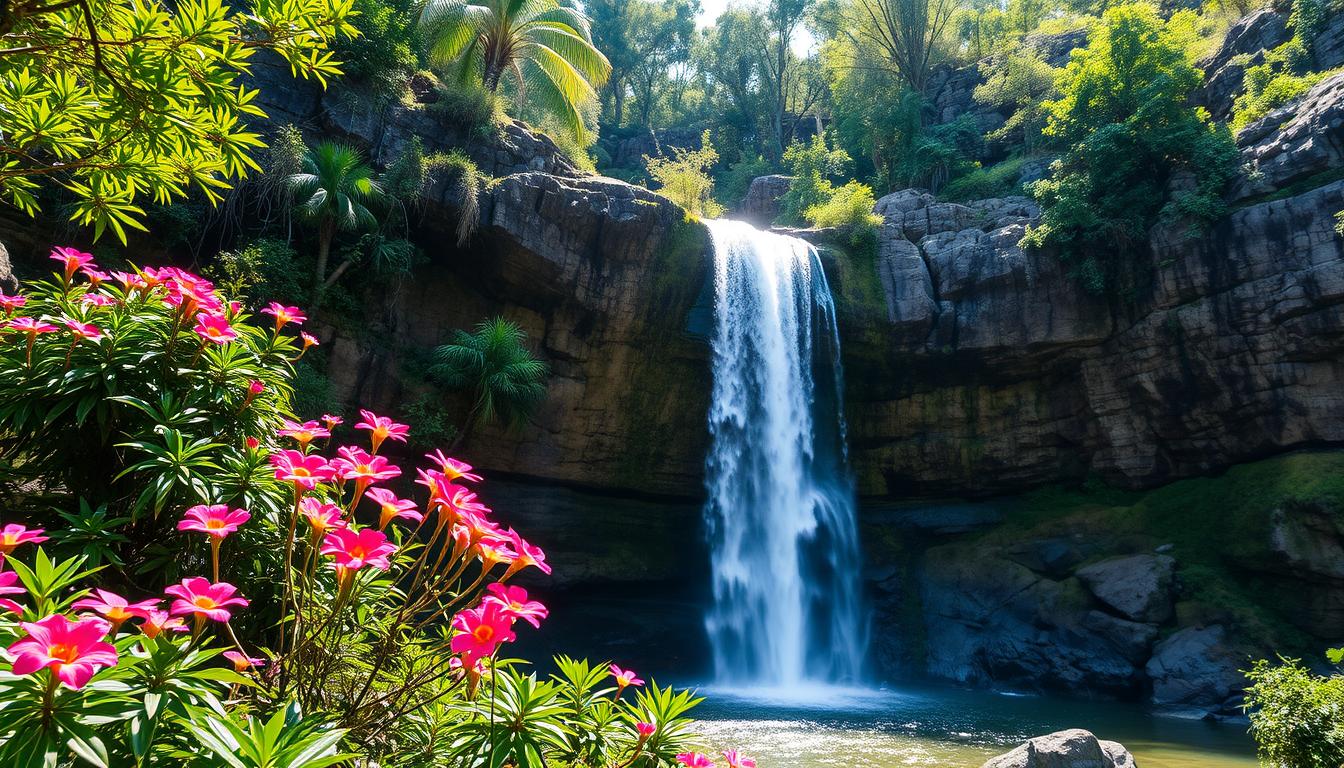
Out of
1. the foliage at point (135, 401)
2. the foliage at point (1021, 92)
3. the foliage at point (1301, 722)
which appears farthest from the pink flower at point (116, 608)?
the foliage at point (1021, 92)

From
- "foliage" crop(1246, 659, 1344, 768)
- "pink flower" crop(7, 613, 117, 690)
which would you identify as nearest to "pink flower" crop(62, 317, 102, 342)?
"pink flower" crop(7, 613, 117, 690)

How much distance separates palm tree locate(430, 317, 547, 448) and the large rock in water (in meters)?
9.28

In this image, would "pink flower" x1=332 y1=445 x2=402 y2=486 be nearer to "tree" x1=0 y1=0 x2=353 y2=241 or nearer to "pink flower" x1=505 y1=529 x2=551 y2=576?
"pink flower" x1=505 y1=529 x2=551 y2=576

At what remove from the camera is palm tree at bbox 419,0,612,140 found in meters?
15.1

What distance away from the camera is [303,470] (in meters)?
1.83

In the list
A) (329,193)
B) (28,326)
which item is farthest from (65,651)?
(329,193)

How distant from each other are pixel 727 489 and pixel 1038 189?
1011 cm

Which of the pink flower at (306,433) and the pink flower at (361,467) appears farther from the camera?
the pink flower at (306,433)

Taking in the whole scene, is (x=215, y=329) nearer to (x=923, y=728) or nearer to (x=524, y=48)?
(x=923, y=728)

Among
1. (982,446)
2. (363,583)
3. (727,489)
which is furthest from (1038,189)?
(363,583)

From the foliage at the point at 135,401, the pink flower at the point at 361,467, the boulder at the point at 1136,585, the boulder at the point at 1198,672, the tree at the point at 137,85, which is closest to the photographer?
the pink flower at the point at 361,467

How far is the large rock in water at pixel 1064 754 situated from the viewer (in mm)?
5371

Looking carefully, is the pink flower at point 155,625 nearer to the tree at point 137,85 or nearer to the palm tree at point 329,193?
the tree at point 137,85

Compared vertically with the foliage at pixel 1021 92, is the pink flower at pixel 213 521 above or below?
below
